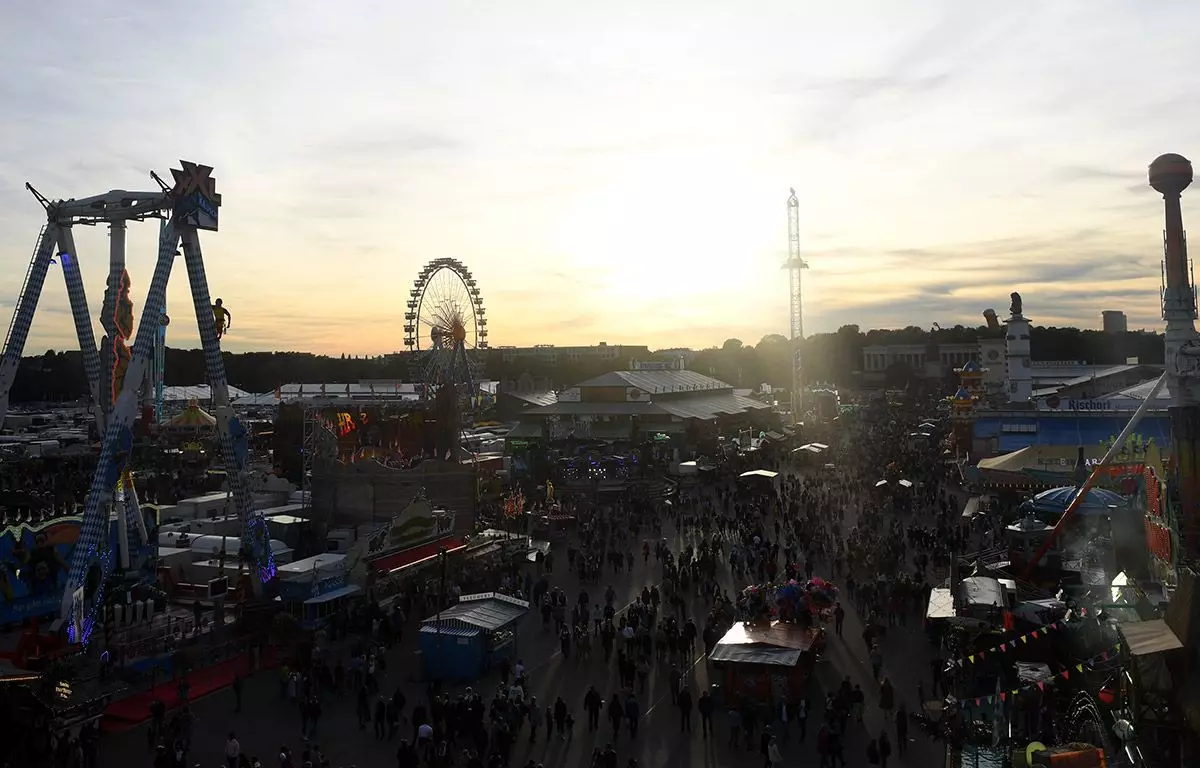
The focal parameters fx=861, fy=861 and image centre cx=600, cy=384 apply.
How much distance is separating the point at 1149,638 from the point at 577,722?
8501 millimetres

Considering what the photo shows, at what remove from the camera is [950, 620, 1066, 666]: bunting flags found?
45.6 ft

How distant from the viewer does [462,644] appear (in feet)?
54.0

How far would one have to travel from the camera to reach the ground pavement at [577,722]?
1312 centimetres

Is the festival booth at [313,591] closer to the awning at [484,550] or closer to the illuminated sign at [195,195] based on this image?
the awning at [484,550]

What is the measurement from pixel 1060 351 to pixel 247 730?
12386 cm

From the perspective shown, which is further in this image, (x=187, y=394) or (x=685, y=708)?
(x=187, y=394)

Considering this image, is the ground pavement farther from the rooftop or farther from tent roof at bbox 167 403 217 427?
tent roof at bbox 167 403 217 427

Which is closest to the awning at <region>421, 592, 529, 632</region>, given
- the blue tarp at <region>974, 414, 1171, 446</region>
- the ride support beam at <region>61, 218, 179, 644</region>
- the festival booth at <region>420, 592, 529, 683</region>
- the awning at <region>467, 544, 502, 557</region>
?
the festival booth at <region>420, 592, 529, 683</region>

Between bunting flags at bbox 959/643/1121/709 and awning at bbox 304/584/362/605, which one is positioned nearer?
bunting flags at bbox 959/643/1121/709

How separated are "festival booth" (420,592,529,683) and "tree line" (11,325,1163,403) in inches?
2859

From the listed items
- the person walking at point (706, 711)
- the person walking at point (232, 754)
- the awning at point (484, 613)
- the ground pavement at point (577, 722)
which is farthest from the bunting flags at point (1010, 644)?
the person walking at point (232, 754)

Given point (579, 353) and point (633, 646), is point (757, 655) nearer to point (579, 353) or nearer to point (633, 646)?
point (633, 646)

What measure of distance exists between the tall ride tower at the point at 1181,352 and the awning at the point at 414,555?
55.2 feet

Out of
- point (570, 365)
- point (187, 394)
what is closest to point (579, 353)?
point (570, 365)
